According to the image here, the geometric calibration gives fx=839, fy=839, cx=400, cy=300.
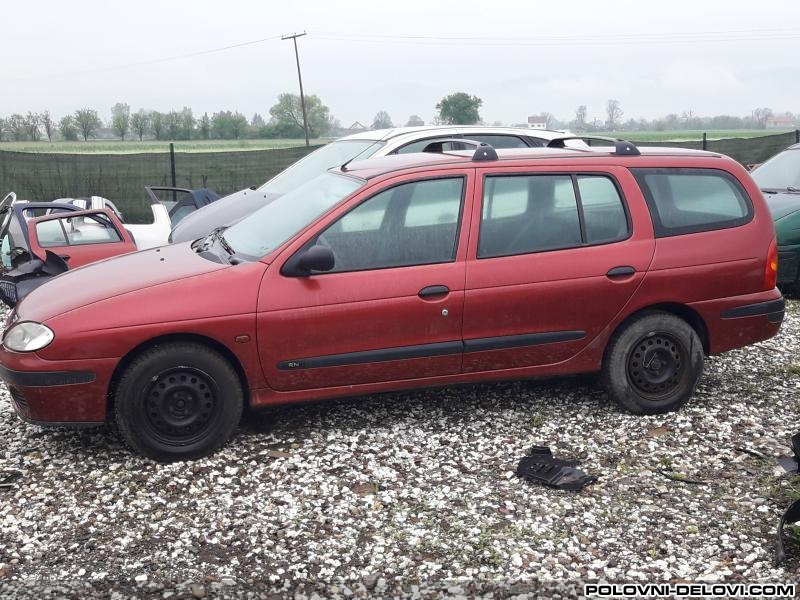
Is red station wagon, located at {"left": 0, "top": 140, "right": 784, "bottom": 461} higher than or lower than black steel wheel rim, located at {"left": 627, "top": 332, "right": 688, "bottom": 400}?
higher

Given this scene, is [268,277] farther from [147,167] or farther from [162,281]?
[147,167]

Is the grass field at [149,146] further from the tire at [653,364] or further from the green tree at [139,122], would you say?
the tire at [653,364]

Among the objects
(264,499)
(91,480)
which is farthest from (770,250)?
(91,480)

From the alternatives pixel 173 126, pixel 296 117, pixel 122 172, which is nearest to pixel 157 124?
pixel 173 126

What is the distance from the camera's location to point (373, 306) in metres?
4.95

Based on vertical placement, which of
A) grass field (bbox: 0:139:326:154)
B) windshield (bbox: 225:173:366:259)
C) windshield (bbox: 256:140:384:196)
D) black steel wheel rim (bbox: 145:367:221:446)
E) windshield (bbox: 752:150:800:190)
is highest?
grass field (bbox: 0:139:326:154)

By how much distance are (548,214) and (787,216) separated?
463 centimetres

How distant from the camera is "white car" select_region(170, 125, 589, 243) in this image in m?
8.53

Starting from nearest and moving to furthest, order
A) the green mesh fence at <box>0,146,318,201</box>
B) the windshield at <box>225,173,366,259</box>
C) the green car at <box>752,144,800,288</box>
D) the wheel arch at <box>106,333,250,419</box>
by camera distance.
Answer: the wheel arch at <box>106,333,250,419</box> → the windshield at <box>225,173,366,259</box> → the green car at <box>752,144,800,288</box> → the green mesh fence at <box>0,146,318,201</box>

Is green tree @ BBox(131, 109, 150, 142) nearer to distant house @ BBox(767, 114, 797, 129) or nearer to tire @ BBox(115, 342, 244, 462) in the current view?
distant house @ BBox(767, 114, 797, 129)

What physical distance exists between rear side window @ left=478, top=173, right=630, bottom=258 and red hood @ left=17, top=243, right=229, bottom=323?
170 cm

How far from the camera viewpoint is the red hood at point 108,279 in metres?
4.75

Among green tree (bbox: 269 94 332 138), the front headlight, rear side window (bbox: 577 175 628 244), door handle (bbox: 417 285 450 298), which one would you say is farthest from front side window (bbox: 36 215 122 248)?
green tree (bbox: 269 94 332 138)

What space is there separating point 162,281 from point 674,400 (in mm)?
3372
